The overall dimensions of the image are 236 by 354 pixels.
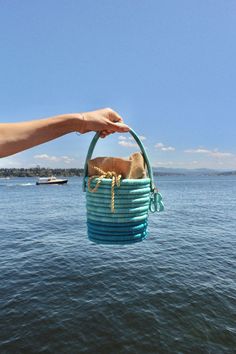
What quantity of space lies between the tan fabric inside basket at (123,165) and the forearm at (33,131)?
815mm

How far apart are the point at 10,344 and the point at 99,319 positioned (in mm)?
3059

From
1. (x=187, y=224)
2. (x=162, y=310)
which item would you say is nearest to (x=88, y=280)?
(x=162, y=310)

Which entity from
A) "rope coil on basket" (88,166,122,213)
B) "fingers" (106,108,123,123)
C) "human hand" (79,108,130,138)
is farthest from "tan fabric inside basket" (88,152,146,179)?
"fingers" (106,108,123,123)

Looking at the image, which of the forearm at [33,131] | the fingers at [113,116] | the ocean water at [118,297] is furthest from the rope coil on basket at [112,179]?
the ocean water at [118,297]

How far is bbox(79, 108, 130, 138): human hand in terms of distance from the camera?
2.65 m

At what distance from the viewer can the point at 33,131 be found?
86.7 inches

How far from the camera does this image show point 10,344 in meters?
9.06

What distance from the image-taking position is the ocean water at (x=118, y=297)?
909cm

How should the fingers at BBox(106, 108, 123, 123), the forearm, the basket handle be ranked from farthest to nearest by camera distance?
the basket handle
the fingers at BBox(106, 108, 123, 123)
the forearm

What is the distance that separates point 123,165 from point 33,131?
1.30 meters

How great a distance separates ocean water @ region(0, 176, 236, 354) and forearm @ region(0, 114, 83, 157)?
27.7 feet

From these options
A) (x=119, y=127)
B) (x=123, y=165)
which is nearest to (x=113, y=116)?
(x=119, y=127)

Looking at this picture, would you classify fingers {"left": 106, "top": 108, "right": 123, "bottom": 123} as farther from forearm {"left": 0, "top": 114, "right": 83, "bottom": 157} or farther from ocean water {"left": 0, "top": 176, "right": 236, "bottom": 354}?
ocean water {"left": 0, "top": 176, "right": 236, "bottom": 354}

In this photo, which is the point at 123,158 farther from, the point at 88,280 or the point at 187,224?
the point at 187,224
